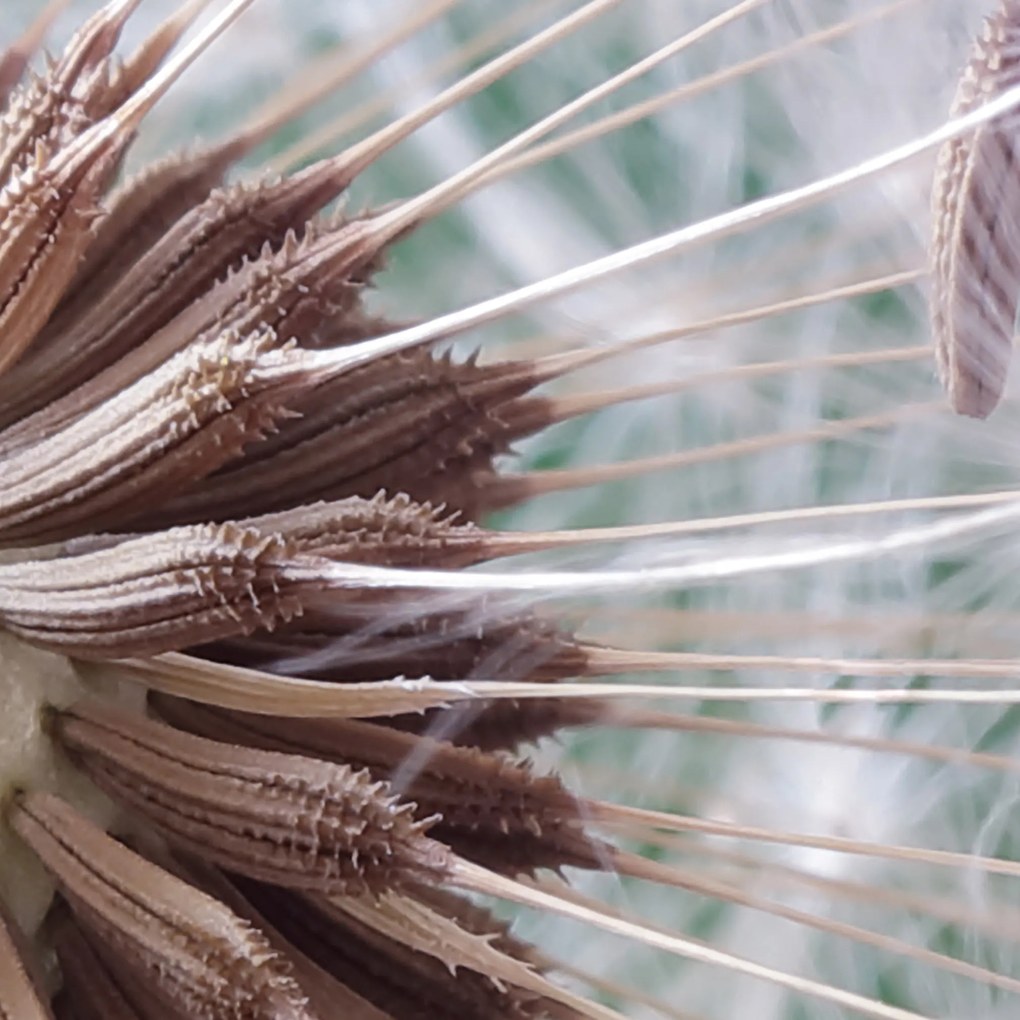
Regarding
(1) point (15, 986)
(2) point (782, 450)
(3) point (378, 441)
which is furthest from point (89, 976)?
(2) point (782, 450)

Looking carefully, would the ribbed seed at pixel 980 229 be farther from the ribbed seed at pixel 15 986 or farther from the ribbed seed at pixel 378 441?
the ribbed seed at pixel 15 986

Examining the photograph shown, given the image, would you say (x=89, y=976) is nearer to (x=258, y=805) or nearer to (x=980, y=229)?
(x=258, y=805)

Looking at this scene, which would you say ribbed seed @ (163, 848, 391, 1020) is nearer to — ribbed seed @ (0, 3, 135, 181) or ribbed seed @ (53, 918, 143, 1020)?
ribbed seed @ (53, 918, 143, 1020)

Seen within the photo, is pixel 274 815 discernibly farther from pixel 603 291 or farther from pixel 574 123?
pixel 574 123

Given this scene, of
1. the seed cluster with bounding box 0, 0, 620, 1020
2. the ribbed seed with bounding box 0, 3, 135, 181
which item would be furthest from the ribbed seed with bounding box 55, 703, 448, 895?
the ribbed seed with bounding box 0, 3, 135, 181

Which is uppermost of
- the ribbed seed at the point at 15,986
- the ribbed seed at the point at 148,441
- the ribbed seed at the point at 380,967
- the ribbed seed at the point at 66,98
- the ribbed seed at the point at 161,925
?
the ribbed seed at the point at 66,98

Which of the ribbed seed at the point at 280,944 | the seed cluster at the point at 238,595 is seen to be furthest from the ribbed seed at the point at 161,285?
the ribbed seed at the point at 280,944
